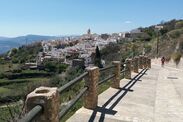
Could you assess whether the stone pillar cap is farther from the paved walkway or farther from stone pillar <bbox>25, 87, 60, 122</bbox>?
the paved walkway

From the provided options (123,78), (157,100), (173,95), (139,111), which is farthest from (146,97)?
(123,78)

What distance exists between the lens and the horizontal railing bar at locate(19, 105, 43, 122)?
3.51m

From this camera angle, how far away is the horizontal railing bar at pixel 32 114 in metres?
3.51

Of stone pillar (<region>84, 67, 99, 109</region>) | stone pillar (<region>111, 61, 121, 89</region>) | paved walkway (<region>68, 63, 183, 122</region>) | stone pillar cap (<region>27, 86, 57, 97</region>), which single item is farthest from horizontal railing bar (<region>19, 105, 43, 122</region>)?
stone pillar (<region>111, 61, 121, 89</region>)

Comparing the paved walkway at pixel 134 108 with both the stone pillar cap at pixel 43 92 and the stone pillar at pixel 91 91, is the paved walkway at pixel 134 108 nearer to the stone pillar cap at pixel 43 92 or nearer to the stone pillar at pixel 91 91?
the stone pillar at pixel 91 91

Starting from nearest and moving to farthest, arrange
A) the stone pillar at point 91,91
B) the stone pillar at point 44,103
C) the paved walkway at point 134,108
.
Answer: the stone pillar at point 44,103, the paved walkway at point 134,108, the stone pillar at point 91,91

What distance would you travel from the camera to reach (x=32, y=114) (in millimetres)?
3736

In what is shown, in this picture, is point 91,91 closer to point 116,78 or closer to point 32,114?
point 116,78

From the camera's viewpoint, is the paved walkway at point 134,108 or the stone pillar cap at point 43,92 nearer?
the stone pillar cap at point 43,92

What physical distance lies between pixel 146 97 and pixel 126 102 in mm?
1474

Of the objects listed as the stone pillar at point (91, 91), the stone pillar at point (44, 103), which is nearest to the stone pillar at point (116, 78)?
the stone pillar at point (91, 91)

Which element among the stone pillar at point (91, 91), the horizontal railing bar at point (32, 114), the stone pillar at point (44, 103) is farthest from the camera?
the stone pillar at point (91, 91)

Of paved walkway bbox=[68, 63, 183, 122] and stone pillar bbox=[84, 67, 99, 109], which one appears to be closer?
paved walkway bbox=[68, 63, 183, 122]

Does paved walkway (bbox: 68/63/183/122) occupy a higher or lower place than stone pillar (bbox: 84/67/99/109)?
lower
